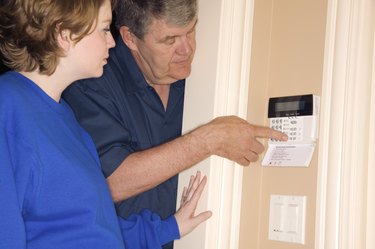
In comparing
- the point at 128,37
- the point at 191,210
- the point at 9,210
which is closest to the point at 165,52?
the point at 128,37

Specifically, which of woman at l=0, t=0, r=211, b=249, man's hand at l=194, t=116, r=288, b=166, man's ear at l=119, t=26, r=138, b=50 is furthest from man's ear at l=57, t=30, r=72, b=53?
man's ear at l=119, t=26, r=138, b=50

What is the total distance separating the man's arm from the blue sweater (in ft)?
0.69

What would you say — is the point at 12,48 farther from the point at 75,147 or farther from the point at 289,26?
the point at 289,26

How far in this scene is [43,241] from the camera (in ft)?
3.13

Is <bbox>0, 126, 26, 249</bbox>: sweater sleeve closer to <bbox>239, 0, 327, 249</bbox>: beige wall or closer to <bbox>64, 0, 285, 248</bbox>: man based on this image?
<bbox>64, 0, 285, 248</bbox>: man

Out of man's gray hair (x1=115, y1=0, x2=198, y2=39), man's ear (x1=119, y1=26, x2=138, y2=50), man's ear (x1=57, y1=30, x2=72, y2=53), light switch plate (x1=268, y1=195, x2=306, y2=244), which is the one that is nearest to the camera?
man's ear (x1=57, y1=30, x2=72, y2=53)

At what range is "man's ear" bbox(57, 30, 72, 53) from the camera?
1.07 metres

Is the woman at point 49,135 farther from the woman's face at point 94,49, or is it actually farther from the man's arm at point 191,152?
the man's arm at point 191,152

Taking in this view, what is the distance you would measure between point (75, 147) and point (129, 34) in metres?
0.61

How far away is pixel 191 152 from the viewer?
125 centimetres

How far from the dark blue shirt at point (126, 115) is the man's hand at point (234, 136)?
0.23m

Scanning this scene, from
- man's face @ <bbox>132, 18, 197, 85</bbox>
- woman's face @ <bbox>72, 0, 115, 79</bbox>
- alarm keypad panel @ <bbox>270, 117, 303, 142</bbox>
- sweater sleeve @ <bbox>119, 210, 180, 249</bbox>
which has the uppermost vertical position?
man's face @ <bbox>132, 18, 197, 85</bbox>

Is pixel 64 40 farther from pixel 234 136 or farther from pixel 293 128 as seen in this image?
pixel 293 128

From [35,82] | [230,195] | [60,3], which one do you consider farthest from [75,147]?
[230,195]
